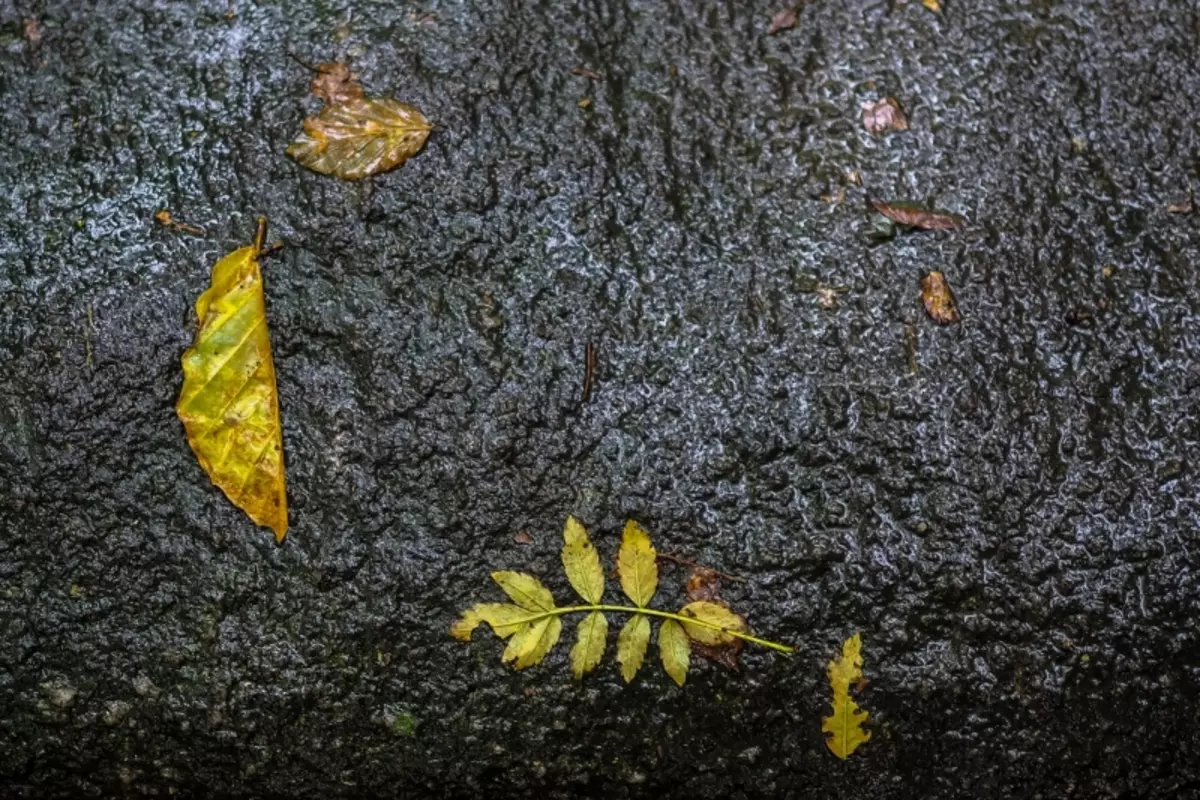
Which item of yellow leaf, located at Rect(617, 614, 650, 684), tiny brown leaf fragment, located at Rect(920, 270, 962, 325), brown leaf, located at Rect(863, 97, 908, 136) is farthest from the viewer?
brown leaf, located at Rect(863, 97, 908, 136)

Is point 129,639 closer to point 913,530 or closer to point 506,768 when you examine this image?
point 506,768

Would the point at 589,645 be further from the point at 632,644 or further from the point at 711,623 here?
the point at 711,623

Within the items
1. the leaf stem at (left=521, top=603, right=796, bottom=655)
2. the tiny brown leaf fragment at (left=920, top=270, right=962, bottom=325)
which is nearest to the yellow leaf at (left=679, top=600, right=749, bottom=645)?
the leaf stem at (left=521, top=603, right=796, bottom=655)

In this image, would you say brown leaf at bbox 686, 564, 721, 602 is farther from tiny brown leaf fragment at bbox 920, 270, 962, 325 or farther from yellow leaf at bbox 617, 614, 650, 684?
tiny brown leaf fragment at bbox 920, 270, 962, 325

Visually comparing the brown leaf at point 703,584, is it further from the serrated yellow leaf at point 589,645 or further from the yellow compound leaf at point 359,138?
the yellow compound leaf at point 359,138

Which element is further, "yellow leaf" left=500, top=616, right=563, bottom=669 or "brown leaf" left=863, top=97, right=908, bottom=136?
"brown leaf" left=863, top=97, right=908, bottom=136
